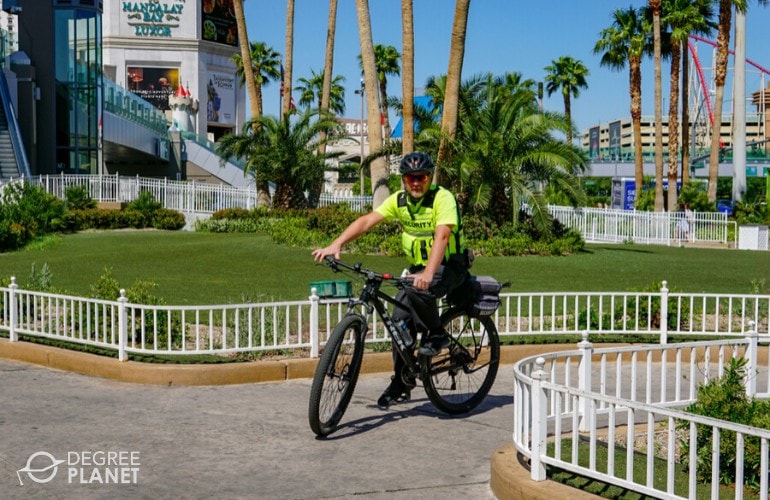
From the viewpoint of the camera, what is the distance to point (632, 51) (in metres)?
48.9

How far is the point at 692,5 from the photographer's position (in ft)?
158

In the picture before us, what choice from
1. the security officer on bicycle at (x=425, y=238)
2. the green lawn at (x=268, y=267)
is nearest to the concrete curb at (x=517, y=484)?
the security officer on bicycle at (x=425, y=238)

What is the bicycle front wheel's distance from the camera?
24.4ft

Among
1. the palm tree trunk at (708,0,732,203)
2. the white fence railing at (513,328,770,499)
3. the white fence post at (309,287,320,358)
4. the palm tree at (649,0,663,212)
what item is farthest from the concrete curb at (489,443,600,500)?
the palm tree trunk at (708,0,732,203)

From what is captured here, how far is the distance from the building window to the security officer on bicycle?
37.2 meters

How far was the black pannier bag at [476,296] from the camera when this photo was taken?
8398mm

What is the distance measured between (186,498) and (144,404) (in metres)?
2.89

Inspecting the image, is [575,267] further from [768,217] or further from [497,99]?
[768,217]

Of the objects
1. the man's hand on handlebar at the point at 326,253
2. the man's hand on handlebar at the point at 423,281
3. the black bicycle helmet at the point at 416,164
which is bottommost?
the man's hand on handlebar at the point at 423,281

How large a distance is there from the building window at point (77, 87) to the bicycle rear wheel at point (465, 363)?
36.8m

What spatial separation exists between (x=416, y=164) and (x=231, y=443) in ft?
7.79

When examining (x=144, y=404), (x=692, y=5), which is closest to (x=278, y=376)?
(x=144, y=404)

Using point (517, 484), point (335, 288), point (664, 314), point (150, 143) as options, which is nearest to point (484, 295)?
point (335, 288)

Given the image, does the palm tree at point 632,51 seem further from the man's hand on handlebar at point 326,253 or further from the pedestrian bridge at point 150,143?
the man's hand on handlebar at point 326,253
